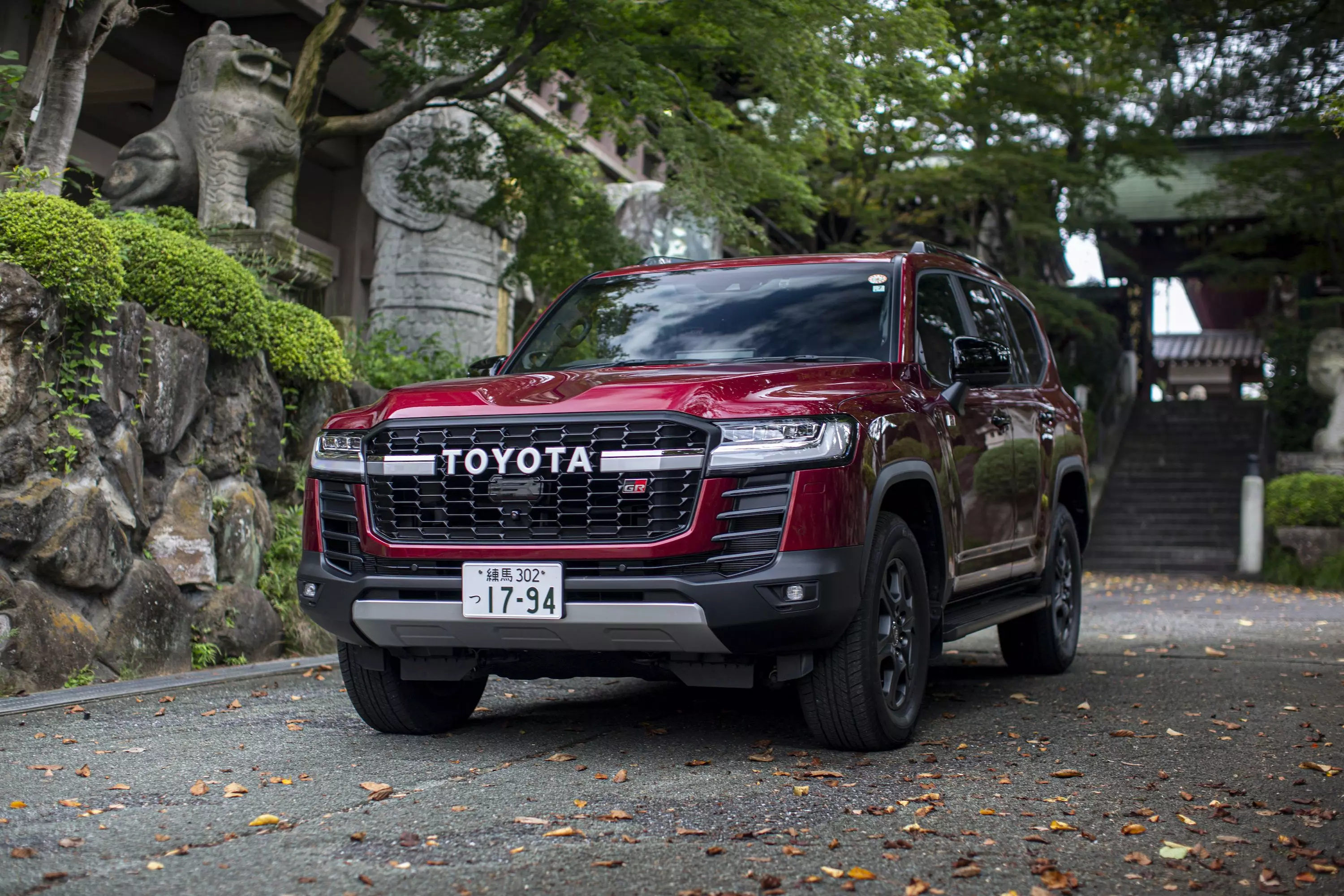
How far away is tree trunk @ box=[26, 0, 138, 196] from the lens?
8758 mm

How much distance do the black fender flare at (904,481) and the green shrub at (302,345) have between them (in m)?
4.81

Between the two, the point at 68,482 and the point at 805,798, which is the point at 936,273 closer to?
the point at 805,798

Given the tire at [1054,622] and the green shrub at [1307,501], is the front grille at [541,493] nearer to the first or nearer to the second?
the tire at [1054,622]

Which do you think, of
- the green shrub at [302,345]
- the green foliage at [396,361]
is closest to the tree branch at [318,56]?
the green foliage at [396,361]

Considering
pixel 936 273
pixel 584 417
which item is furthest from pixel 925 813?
pixel 936 273

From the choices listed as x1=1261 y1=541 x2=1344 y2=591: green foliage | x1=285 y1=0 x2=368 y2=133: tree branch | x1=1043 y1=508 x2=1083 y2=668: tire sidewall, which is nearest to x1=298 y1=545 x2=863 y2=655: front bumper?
x1=1043 y1=508 x2=1083 y2=668: tire sidewall

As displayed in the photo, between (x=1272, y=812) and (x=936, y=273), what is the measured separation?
2.97 metres

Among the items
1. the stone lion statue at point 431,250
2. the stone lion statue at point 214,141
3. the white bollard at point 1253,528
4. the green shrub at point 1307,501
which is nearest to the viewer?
the stone lion statue at point 214,141

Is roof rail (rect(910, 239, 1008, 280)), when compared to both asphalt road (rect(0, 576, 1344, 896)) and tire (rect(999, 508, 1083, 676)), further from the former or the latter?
asphalt road (rect(0, 576, 1344, 896))

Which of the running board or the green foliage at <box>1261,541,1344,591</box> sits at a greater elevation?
the running board

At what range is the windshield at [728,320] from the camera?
5.84 m

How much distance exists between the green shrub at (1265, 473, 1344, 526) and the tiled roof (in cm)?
2749

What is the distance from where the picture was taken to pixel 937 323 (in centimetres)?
632

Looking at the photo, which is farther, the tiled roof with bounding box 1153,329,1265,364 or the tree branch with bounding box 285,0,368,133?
the tiled roof with bounding box 1153,329,1265,364
